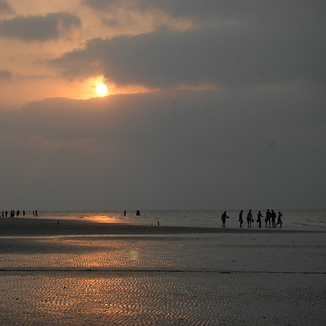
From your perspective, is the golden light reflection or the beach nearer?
the beach

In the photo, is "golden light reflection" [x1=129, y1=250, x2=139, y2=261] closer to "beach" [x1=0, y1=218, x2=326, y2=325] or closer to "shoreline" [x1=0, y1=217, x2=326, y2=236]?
"beach" [x1=0, y1=218, x2=326, y2=325]

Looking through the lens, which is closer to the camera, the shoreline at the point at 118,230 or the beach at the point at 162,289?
the beach at the point at 162,289

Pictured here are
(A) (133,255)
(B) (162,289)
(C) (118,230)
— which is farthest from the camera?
(C) (118,230)

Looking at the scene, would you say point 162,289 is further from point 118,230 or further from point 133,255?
point 118,230

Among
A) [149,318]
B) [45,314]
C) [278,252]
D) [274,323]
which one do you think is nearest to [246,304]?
[274,323]

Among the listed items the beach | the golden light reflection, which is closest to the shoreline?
the golden light reflection

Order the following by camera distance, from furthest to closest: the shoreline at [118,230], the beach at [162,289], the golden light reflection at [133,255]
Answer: the shoreline at [118,230] → the golden light reflection at [133,255] → the beach at [162,289]

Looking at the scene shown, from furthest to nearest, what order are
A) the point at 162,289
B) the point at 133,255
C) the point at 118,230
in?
the point at 118,230 → the point at 133,255 → the point at 162,289

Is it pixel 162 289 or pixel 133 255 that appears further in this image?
pixel 133 255

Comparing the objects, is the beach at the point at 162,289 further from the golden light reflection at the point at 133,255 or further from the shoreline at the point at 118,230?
the shoreline at the point at 118,230

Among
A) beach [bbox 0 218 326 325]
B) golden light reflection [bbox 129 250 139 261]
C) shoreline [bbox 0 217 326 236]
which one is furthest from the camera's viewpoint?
shoreline [bbox 0 217 326 236]

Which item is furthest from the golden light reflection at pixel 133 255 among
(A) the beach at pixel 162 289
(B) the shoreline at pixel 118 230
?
(B) the shoreline at pixel 118 230

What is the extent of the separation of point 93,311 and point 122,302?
113 cm

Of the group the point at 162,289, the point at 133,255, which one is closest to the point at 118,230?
the point at 133,255
